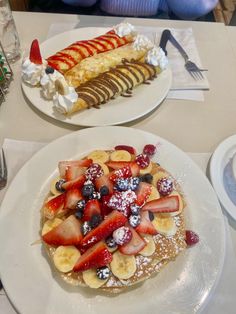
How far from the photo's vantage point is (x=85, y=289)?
87 cm

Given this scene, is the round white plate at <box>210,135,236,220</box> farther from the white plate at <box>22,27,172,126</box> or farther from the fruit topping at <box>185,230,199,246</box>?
the white plate at <box>22,27,172,126</box>

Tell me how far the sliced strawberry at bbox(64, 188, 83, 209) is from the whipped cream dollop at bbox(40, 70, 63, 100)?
53cm

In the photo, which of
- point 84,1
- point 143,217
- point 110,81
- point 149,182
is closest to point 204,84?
point 110,81

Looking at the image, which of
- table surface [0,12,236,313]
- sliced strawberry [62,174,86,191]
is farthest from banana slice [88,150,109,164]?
table surface [0,12,236,313]

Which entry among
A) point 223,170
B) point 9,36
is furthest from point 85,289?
point 9,36

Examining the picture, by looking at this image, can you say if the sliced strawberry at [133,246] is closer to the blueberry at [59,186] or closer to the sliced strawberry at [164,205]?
the sliced strawberry at [164,205]

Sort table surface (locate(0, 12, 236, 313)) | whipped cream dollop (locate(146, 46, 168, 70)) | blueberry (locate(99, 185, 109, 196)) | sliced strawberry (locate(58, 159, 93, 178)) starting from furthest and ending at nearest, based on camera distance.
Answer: whipped cream dollop (locate(146, 46, 168, 70)) → table surface (locate(0, 12, 236, 313)) → sliced strawberry (locate(58, 159, 93, 178)) → blueberry (locate(99, 185, 109, 196))

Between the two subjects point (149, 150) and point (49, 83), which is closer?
point (149, 150)

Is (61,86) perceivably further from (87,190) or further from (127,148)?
(87,190)

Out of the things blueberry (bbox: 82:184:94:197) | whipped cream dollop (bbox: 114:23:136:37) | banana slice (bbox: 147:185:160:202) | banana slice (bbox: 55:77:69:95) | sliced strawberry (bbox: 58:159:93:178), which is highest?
whipped cream dollop (bbox: 114:23:136:37)

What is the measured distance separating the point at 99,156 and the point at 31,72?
535mm

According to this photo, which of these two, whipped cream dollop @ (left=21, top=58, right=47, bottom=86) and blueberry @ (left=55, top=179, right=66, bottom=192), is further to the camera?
whipped cream dollop @ (left=21, top=58, right=47, bottom=86)

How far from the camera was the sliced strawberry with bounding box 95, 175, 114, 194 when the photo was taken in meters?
0.95

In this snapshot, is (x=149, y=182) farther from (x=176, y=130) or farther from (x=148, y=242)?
(x=176, y=130)
